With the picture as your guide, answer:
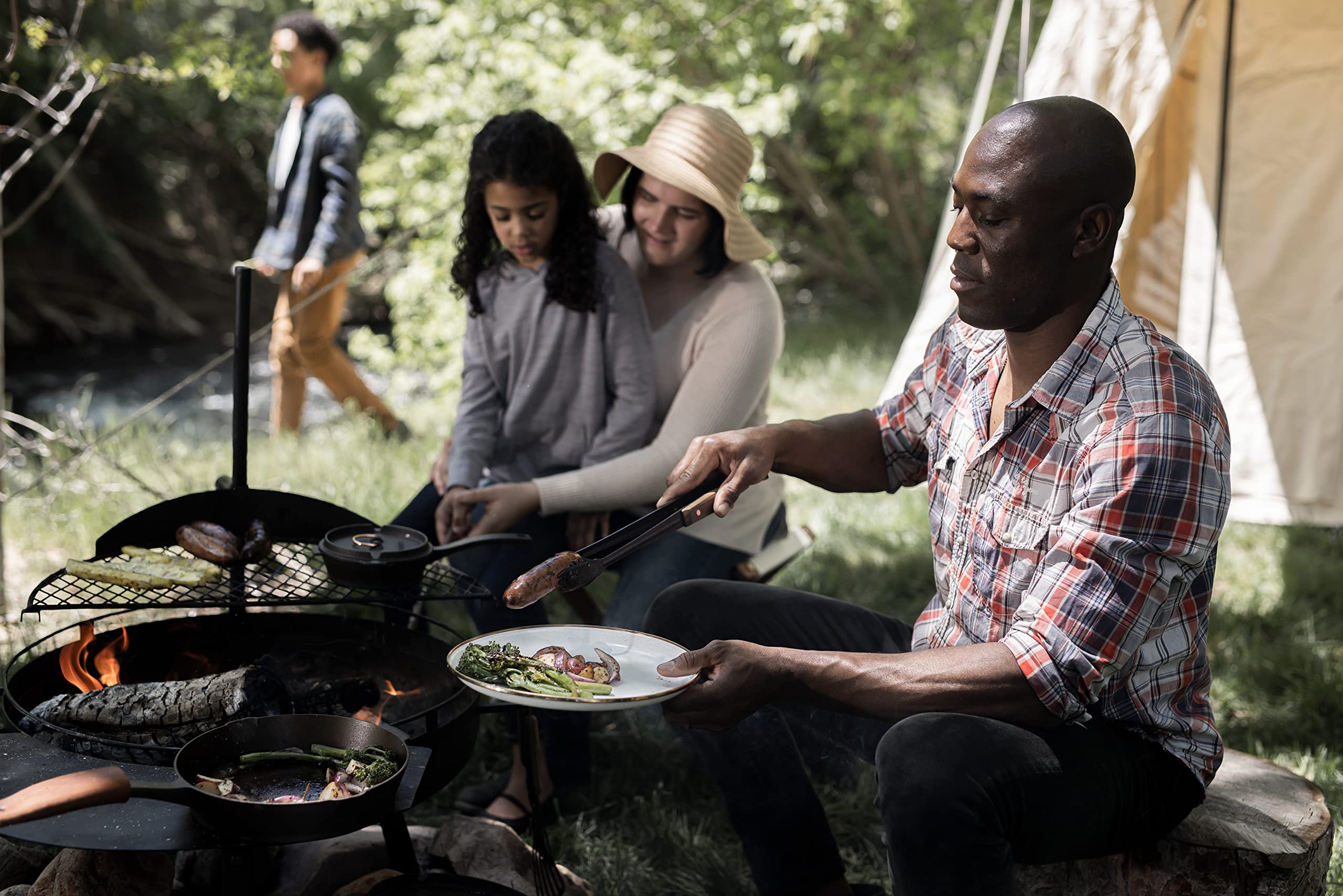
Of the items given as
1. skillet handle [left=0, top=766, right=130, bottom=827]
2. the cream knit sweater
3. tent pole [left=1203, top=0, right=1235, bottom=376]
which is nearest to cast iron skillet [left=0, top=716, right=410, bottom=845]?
skillet handle [left=0, top=766, right=130, bottom=827]

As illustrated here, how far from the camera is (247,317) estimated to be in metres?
2.72

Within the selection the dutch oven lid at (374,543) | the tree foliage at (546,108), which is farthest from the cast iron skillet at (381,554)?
the tree foliage at (546,108)

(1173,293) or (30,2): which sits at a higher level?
(30,2)

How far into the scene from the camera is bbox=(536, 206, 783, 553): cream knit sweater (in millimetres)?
3195

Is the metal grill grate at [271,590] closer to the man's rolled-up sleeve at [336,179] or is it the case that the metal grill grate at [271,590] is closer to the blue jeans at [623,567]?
the blue jeans at [623,567]

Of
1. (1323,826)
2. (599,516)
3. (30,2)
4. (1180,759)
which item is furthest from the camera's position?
(30,2)

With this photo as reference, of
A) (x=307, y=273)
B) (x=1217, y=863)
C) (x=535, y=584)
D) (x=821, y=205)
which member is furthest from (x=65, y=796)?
(x=821, y=205)

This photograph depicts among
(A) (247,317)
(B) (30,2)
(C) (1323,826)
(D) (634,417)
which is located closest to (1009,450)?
(C) (1323,826)

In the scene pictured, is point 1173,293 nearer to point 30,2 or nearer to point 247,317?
point 247,317

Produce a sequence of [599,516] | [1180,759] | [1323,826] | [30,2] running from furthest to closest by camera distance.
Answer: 1. [30,2]
2. [599,516]
3. [1323,826]
4. [1180,759]

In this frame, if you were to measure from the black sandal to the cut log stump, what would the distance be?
1297 mm

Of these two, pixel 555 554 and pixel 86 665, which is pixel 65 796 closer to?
pixel 86 665

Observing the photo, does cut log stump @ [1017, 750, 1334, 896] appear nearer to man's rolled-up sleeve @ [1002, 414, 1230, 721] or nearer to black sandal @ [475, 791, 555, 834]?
man's rolled-up sleeve @ [1002, 414, 1230, 721]

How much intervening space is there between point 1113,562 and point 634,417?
5.53ft
